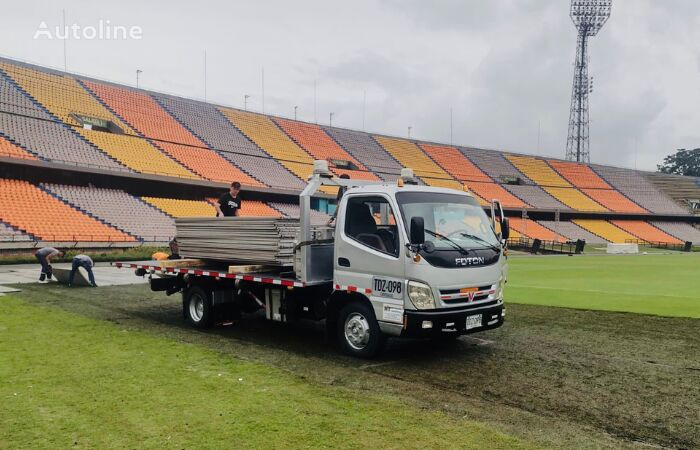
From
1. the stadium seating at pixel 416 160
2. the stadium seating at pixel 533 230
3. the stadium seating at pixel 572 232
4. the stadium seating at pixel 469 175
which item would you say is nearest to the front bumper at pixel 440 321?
the stadium seating at pixel 533 230

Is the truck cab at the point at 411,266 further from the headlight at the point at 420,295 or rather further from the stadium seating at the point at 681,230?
the stadium seating at the point at 681,230

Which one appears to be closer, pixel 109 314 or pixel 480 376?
pixel 480 376

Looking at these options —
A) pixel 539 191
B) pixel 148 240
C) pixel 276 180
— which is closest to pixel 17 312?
pixel 148 240

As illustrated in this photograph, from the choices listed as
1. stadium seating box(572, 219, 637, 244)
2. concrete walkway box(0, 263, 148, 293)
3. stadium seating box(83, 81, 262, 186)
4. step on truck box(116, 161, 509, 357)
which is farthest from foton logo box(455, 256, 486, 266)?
stadium seating box(572, 219, 637, 244)

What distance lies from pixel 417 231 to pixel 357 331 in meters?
1.87

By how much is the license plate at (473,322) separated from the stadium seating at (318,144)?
45.3m

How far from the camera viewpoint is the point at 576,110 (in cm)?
8050

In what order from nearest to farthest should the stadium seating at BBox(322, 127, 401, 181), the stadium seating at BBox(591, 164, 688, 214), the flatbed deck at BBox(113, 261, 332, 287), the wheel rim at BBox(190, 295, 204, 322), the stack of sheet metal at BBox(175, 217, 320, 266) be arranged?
the flatbed deck at BBox(113, 261, 332, 287) < the stack of sheet metal at BBox(175, 217, 320, 266) < the wheel rim at BBox(190, 295, 204, 322) < the stadium seating at BBox(322, 127, 401, 181) < the stadium seating at BBox(591, 164, 688, 214)

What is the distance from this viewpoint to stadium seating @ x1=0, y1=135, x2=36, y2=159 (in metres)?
30.5

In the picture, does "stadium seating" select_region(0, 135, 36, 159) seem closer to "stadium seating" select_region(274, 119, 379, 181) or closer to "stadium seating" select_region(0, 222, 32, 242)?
"stadium seating" select_region(0, 222, 32, 242)

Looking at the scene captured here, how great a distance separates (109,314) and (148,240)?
69.2ft

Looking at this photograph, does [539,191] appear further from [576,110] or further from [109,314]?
[109,314]

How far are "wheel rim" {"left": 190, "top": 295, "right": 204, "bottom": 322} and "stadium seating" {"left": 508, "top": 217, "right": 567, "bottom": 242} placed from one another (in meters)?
48.3

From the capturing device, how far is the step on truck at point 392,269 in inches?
283
